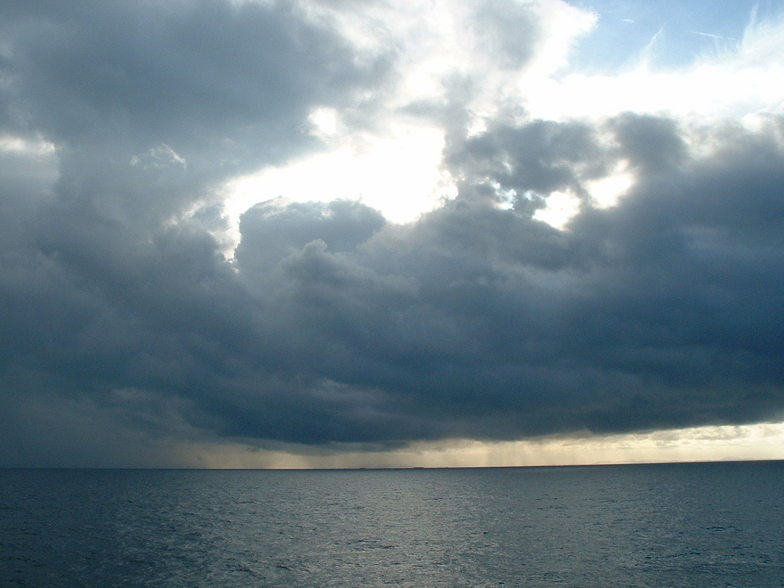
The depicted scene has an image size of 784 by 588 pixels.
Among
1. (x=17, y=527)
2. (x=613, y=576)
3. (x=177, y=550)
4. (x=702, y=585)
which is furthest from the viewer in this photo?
(x=17, y=527)

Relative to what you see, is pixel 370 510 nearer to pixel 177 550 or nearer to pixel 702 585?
pixel 177 550

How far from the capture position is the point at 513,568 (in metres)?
63.3

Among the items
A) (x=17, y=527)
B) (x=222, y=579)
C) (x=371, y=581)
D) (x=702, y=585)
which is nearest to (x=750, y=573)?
(x=702, y=585)

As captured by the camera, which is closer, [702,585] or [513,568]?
[702,585]

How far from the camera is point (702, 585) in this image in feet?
181

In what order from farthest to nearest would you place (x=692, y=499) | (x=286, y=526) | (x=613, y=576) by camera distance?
(x=692, y=499), (x=286, y=526), (x=613, y=576)

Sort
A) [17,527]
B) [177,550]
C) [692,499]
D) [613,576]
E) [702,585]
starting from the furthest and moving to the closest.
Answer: [692,499], [17,527], [177,550], [613,576], [702,585]

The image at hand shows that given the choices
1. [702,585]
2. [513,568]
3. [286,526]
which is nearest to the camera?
[702,585]

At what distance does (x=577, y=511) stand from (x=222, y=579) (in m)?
92.1

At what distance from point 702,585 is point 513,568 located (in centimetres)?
1909

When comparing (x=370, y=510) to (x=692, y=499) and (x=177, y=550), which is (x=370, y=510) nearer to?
(x=177, y=550)

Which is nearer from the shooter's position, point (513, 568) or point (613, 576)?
point (613, 576)

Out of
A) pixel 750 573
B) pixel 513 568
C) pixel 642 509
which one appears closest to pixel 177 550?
pixel 513 568

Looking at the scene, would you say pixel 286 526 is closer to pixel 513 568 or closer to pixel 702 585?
pixel 513 568
